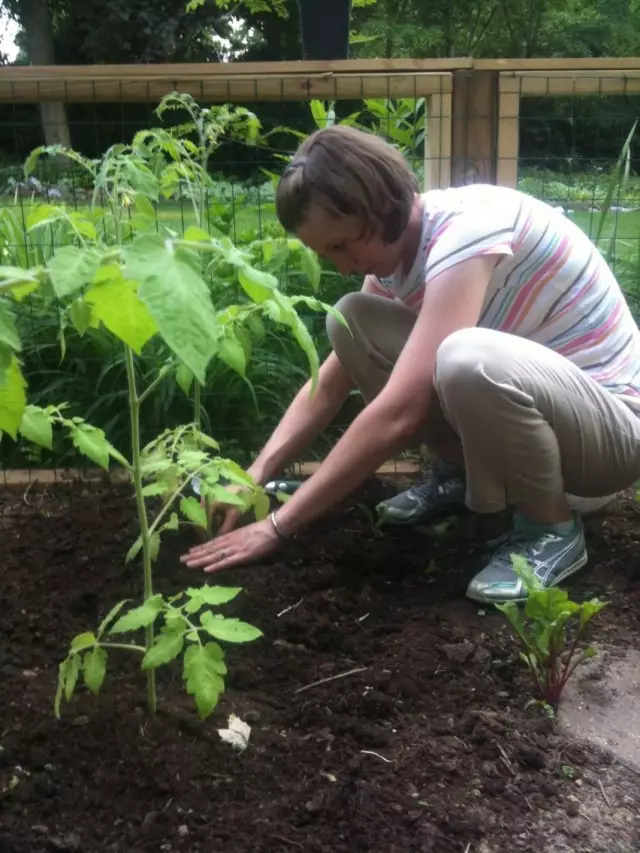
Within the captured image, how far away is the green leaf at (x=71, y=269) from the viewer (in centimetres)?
87

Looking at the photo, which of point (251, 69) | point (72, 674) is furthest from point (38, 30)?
point (72, 674)

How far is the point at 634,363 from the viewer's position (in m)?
2.10

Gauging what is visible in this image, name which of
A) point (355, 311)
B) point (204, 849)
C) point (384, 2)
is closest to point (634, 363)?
point (355, 311)

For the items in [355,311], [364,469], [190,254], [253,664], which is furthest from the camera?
[355,311]

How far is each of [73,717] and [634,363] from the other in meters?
1.45

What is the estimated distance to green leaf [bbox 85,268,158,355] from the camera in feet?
2.97

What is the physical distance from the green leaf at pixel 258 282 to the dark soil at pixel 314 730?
29.9 inches

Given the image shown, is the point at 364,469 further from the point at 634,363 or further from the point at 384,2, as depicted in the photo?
the point at 384,2

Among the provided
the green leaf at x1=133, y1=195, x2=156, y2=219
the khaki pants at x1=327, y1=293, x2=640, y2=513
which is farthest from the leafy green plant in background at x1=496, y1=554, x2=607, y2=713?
the green leaf at x1=133, y1=195, x2=156, y2=219

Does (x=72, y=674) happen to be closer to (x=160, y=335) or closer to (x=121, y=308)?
(x=160, y=335)

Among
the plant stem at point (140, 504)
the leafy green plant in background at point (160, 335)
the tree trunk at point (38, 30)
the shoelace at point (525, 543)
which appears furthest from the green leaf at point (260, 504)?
the tree trunk at point (38, 30)

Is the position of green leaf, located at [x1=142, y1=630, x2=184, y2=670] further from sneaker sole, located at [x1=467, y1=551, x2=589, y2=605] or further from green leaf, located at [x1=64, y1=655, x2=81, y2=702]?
sneaker sole, located at [x1=467, y1=551, x2=589, y2=605]

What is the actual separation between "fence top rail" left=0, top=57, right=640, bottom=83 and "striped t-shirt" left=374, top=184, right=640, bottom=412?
68 cm

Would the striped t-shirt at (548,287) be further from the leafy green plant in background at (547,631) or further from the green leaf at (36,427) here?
the green leaf at (36,427)
